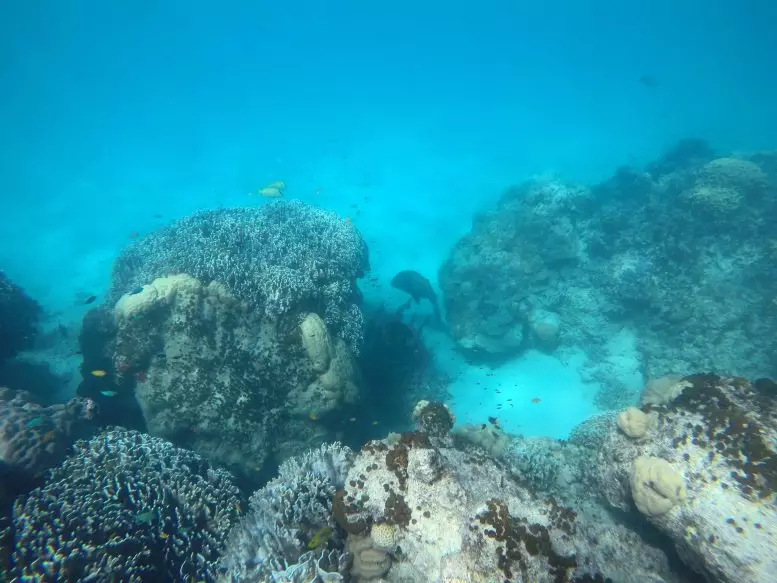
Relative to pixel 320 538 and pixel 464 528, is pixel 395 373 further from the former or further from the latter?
pixel 464 528

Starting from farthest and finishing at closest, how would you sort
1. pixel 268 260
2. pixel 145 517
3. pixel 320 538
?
1. pixel 268 260
2. pixel 145 517
3. pixel 320 538

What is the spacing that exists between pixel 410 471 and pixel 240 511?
11.2ft

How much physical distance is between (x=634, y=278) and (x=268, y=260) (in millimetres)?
14325

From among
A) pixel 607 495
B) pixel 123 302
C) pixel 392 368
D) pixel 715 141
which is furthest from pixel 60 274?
pixel 715 141

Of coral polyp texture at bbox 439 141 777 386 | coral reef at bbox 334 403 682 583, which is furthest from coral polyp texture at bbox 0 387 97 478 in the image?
coral polyp texture at bbox 439 141 777 386

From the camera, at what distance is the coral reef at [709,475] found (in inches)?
168

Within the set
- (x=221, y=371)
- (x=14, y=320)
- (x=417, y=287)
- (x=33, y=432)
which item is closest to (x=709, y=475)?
(x=221, y=371)

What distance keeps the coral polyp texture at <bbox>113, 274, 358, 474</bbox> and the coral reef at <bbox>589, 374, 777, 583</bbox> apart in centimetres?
555

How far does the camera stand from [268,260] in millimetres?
9609

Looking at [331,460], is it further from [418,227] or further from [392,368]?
[418,227]

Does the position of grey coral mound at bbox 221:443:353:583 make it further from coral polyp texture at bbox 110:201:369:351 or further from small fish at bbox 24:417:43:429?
small fish at bbox 24:417:43:429

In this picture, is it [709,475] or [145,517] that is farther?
[145,517]

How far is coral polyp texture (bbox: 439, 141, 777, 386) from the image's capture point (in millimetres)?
13672

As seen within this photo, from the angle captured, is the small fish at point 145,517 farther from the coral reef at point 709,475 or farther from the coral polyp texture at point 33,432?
the coral reef at point 709,475
